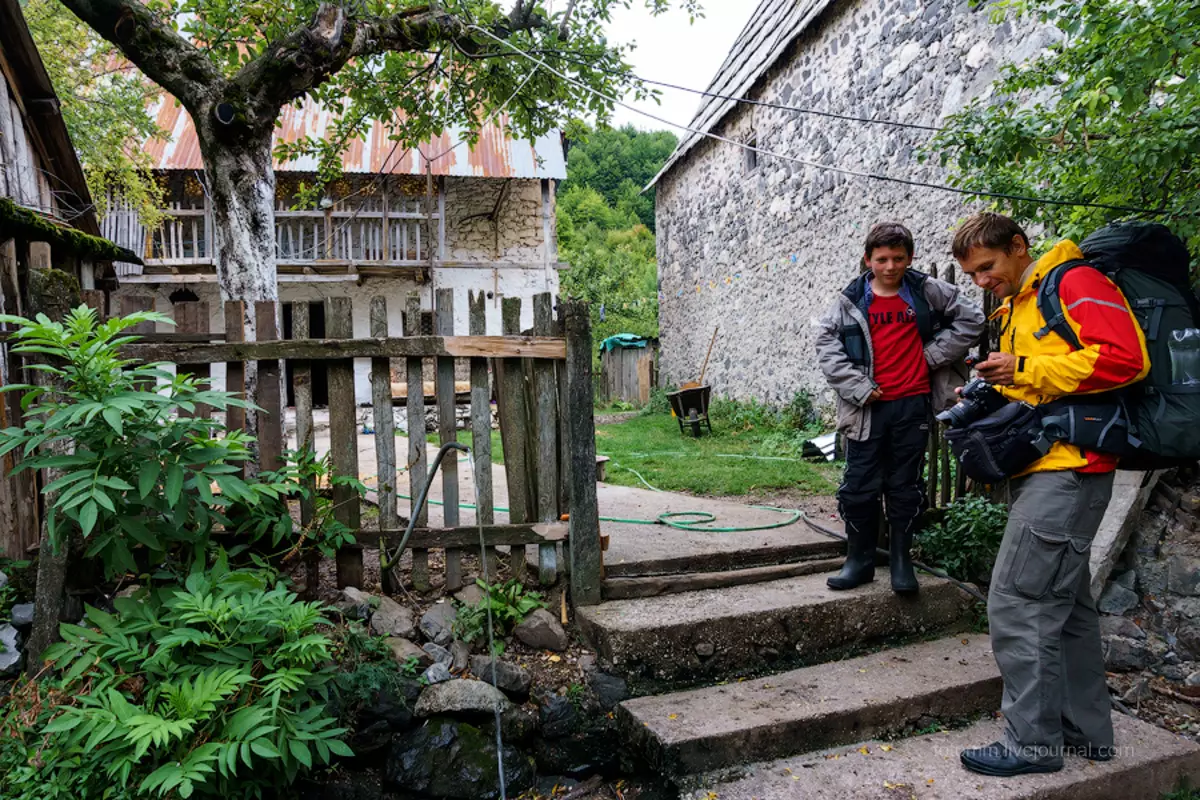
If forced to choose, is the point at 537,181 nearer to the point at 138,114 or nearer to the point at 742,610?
the point at 138,114

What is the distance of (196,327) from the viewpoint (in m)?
3.19

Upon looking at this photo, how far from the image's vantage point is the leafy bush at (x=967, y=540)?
3.50 meters

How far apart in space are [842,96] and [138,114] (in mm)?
9989

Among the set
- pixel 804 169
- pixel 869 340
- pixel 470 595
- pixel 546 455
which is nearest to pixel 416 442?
pixel 546 455

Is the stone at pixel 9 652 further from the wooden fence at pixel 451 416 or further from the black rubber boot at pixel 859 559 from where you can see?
the black rubber boot at pixel 859 559

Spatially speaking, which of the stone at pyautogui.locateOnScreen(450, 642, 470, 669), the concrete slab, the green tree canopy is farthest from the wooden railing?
the green tree canopy

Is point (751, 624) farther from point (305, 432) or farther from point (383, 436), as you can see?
point (305, 432)

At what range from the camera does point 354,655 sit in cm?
267

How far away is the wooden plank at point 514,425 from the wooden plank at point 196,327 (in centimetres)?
119

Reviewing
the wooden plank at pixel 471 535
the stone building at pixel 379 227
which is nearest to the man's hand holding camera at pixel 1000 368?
the wooden plank at pixel 471 535

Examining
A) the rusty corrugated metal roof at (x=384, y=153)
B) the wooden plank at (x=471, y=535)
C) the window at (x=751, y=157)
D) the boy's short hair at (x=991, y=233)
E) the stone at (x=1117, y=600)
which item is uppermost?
the rusty corrugated metal roof at (x=384, y=153)

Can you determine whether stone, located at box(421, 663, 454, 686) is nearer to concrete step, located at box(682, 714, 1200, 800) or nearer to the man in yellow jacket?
concrete step, located at box(682, 714, 1200, 800)

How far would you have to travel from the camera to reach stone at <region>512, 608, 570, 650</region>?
302cm

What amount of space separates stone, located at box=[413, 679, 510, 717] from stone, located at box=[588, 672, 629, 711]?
35cm
